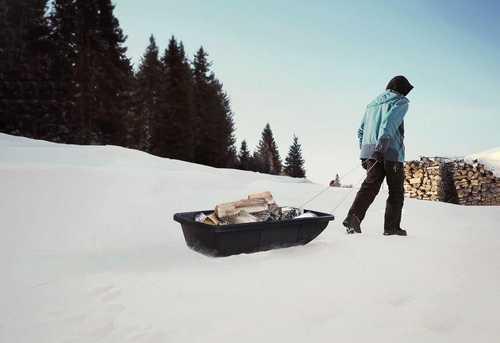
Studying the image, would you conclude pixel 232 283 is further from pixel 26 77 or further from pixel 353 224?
pixel 26 77

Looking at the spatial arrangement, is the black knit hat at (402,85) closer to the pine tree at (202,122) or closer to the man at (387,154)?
the man at (387,154)

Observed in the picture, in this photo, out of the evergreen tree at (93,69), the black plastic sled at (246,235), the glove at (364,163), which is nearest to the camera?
the black plastic sled at (246,235)

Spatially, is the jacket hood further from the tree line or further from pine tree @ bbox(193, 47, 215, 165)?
pine tree @ bbox(193, 47, 215, 165)

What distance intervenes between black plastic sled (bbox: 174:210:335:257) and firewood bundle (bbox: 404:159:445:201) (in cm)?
904

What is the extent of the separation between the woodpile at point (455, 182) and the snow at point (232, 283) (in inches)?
241

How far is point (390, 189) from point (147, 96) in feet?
88.8

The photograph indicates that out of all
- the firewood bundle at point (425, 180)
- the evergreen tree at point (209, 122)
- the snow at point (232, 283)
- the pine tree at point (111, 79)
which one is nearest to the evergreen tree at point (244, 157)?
the evergreen tree at point (209, 122)

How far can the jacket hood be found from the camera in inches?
169

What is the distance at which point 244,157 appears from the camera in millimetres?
35094

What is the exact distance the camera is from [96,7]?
856 inches

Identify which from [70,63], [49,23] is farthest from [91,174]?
[49,23]

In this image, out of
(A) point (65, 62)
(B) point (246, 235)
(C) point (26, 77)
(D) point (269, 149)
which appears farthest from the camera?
(D) point (269, 149)

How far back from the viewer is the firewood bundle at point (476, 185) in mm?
11164

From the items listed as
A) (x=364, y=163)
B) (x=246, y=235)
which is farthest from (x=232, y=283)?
(x=364, y=163)
